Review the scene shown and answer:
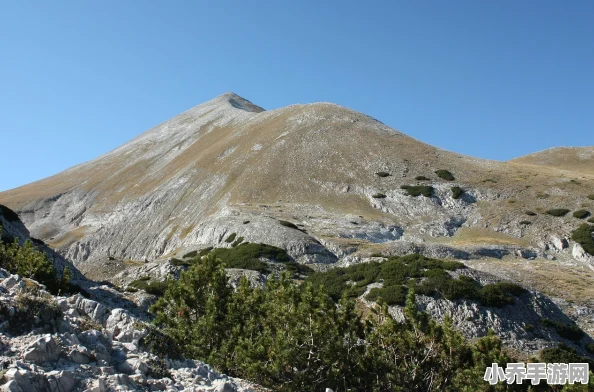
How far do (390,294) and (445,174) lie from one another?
5359cm

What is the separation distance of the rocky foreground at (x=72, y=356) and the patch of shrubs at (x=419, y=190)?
6567 centimetres

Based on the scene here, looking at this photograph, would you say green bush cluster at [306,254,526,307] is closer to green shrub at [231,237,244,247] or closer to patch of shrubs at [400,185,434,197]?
green shrub at [231,237,244,247]

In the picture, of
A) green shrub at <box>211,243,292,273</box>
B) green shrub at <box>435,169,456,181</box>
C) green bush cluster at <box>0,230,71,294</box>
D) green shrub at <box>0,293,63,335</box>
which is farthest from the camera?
green shrub at <box>435,169,456,181</box>

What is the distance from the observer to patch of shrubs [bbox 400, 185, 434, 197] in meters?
74.1

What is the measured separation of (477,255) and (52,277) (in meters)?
42.5

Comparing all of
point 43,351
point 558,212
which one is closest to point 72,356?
point 43,351

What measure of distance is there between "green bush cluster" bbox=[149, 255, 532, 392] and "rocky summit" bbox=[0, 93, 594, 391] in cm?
444

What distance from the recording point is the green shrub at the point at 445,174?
79312mm

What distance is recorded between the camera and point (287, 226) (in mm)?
59750

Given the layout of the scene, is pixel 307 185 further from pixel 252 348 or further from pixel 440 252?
pixel 252 348

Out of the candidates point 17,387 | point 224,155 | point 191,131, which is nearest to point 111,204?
point 224,155

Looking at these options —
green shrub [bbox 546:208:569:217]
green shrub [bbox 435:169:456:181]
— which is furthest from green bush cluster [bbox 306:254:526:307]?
green shrub [bbox 435:169:456:181]

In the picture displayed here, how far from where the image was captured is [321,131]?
336ft

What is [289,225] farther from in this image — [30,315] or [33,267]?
[30,315]
